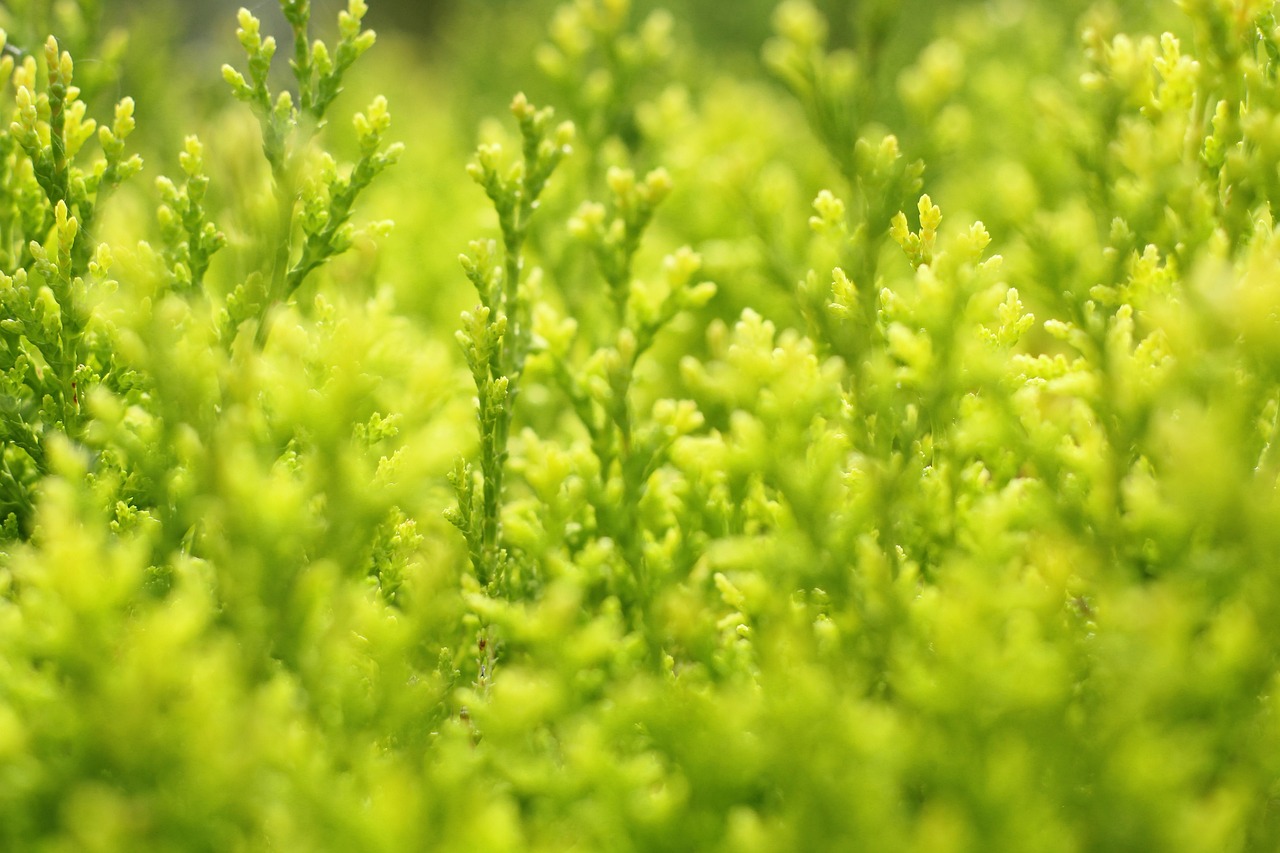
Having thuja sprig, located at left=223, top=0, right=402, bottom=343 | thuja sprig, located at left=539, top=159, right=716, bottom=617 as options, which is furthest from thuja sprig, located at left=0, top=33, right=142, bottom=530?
thuja sprig, located at left=539, top=159, right=716, bottom=617

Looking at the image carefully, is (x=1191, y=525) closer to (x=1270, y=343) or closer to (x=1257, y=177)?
(x=1270, y=343)

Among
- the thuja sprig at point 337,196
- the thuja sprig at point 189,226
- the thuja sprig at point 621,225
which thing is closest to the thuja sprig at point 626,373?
the thuja sprig at point 621,225

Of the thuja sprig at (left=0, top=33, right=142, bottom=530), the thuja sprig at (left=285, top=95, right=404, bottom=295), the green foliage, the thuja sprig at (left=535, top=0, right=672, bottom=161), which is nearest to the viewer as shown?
the green foliage

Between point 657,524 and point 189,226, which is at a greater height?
point 189,226

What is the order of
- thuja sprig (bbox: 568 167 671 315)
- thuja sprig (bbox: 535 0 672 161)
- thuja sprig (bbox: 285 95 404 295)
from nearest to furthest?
thuja sprig (bbox: 285 95 404 295), thuja sprig (bbox: 568 167 671 315), thuja sprig (bbox: 535 0 672 161)

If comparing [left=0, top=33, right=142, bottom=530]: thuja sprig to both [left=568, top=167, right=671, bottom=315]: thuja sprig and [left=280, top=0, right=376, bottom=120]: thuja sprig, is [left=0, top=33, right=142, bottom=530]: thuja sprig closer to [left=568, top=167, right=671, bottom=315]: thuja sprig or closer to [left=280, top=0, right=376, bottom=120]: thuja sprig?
[left=280, top=0, right=376, bottom=120]: thuja sprig

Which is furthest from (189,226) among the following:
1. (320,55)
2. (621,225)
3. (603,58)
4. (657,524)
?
(603,58)

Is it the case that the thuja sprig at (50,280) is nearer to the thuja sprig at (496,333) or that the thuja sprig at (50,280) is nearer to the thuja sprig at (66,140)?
the thuja sprig at (66,140)

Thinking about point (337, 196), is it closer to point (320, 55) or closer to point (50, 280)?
point (320, 55)
